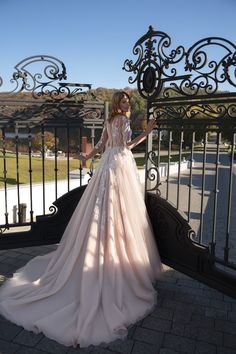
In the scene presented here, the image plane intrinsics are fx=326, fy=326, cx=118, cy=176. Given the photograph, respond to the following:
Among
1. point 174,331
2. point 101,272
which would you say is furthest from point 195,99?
point 174,331

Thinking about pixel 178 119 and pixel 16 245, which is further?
pixel 16 245

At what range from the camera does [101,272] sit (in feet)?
9.63

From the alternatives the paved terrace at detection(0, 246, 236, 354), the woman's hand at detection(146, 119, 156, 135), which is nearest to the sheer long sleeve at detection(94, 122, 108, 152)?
the woman's hand at detection(146, 119, 156, 135)

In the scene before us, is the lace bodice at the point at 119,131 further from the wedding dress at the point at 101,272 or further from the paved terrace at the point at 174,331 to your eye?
the paved terrace at the point at 174,331

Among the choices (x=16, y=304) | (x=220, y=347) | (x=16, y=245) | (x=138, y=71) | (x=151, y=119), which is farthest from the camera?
A: (x=16, y=245)

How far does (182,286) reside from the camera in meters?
3.58

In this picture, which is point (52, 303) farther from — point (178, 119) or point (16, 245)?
point (178, 119)

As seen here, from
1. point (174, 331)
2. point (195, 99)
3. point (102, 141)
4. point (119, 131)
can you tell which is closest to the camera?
point (174, 331)

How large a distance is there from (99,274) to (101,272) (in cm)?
2

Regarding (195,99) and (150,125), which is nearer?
(195,99)

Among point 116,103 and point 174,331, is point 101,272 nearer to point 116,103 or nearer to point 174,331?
point 174,331

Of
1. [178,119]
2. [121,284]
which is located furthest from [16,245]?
[178,119]

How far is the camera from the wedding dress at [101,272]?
2.69m

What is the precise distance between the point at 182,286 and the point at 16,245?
2.09 meters
